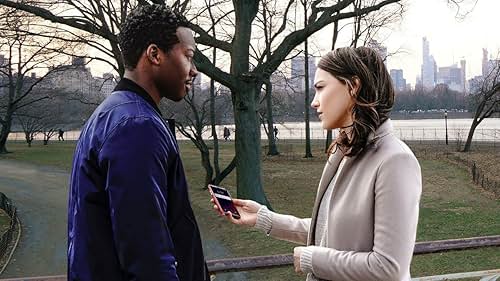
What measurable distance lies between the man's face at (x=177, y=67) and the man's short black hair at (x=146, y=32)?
0.02 m

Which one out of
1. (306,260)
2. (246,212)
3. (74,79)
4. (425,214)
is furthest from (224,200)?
(74,79)

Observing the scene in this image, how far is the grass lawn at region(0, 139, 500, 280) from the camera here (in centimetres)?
974

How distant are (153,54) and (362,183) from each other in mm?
828

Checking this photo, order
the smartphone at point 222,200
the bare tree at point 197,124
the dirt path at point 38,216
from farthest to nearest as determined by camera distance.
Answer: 1. the bare tree at point 197,124
2. the dirt path at point 38,216
3. the smartphone at point 222,200

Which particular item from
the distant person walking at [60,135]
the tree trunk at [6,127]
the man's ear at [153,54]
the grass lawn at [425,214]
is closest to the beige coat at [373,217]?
the man's ear at [153,54]

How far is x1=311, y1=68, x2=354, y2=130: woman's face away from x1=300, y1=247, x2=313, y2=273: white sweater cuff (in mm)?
467

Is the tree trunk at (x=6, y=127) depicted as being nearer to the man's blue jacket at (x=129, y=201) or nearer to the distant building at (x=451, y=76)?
the man's blue jacket at (x=129, y=201)

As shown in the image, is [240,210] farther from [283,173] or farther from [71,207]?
[283,173]

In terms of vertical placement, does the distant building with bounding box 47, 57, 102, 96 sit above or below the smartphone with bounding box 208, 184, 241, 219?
above

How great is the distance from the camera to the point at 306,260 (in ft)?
6.50

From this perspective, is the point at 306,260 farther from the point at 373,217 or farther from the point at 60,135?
the point at 60,135

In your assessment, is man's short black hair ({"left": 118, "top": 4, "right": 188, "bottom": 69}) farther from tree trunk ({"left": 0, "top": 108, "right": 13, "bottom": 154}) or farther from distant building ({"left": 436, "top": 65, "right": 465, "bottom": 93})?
distant building ({"left": 436, "top": 65, "right": 465, "bottom": 93})

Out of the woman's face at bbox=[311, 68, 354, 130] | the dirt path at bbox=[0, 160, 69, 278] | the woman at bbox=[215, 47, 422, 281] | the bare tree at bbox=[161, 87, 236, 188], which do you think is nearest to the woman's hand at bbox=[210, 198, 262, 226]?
the woman at bbox=[215, 47, 422, 281]

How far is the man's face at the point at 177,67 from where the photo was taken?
1797 mm
